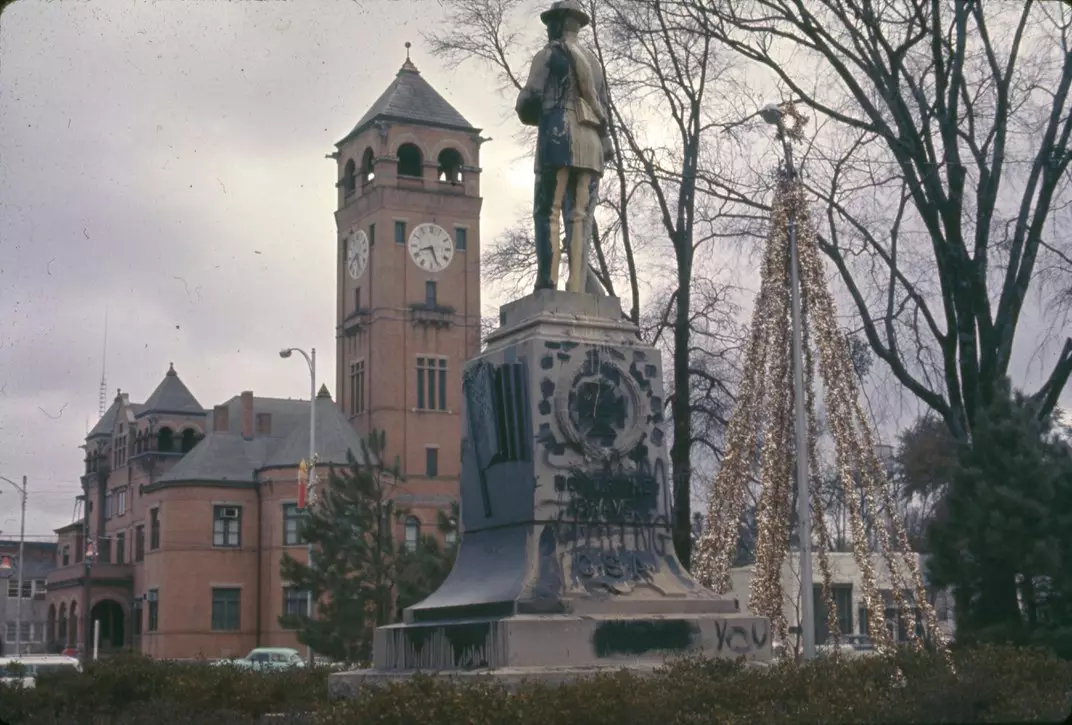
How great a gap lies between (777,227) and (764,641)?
10980 millimetres

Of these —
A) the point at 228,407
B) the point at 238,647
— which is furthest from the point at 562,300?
the point at 228,407

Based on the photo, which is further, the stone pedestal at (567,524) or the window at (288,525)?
the window at (288,525)

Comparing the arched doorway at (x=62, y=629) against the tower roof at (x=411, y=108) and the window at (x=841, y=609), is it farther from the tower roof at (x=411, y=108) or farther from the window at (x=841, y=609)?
the window at (x=841, y=609)

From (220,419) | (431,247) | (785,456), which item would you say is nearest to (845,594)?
(785,456)

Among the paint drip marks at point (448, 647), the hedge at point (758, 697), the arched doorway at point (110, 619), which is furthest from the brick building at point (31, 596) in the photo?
the hedge at point (758, 697)


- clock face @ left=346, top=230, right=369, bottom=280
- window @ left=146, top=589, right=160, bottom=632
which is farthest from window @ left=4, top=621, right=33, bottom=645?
clock face @ left=346, top=230, right=369, bottom=280

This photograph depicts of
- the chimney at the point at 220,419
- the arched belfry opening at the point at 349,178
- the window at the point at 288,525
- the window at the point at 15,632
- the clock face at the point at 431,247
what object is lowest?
the window at the point at 15,632

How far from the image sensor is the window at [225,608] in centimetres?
7738

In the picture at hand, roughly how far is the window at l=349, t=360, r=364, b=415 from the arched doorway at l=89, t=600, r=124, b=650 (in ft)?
61.3

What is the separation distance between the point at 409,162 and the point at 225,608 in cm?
2629

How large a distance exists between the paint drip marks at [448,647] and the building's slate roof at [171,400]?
3316 inches

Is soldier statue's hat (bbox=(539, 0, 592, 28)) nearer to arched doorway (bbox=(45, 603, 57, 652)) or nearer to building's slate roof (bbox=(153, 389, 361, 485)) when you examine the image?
building's slate roof (bbox=(153, 389, 361, 485))

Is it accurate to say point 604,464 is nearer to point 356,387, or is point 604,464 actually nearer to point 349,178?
point 356,387

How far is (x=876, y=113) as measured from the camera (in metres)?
23.2
